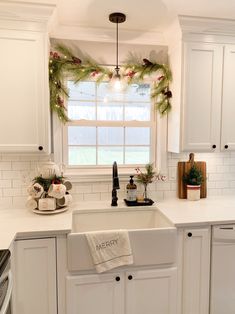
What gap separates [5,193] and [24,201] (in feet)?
0.57

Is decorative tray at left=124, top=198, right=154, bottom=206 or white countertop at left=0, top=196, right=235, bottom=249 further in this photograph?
decorative tray at left=124, top=198, right=154, bottom=206

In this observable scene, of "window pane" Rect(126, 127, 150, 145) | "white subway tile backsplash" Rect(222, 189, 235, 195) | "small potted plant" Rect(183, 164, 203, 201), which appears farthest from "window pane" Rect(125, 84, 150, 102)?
"white subway tile backsplash" Rect(222, 189, 235, 195)

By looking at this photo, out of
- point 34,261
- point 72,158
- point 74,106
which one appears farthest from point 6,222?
point 74,106

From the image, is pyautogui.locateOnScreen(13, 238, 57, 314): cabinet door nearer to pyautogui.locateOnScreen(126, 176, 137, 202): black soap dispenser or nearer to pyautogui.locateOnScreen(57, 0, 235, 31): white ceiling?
pyautogui.locateOnScreen(126, 176, 137, 202): black soap dispenser

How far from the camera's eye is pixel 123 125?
2.55 m

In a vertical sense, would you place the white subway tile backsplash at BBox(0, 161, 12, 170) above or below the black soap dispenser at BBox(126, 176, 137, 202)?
above

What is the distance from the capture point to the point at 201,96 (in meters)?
2.24

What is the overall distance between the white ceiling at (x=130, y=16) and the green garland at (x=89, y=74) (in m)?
0.20

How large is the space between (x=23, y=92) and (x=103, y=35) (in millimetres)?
918

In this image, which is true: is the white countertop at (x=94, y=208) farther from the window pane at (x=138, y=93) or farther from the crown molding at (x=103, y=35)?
the crown molding at (x=103, y=35)

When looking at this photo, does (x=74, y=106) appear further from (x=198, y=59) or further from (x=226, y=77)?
(x=226, y=77)

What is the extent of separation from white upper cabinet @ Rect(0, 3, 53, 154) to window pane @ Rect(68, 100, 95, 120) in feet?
1.46

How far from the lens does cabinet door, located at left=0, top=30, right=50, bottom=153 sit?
1.93 m

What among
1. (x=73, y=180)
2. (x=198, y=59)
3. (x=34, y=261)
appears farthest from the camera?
(x=73, y=180)
